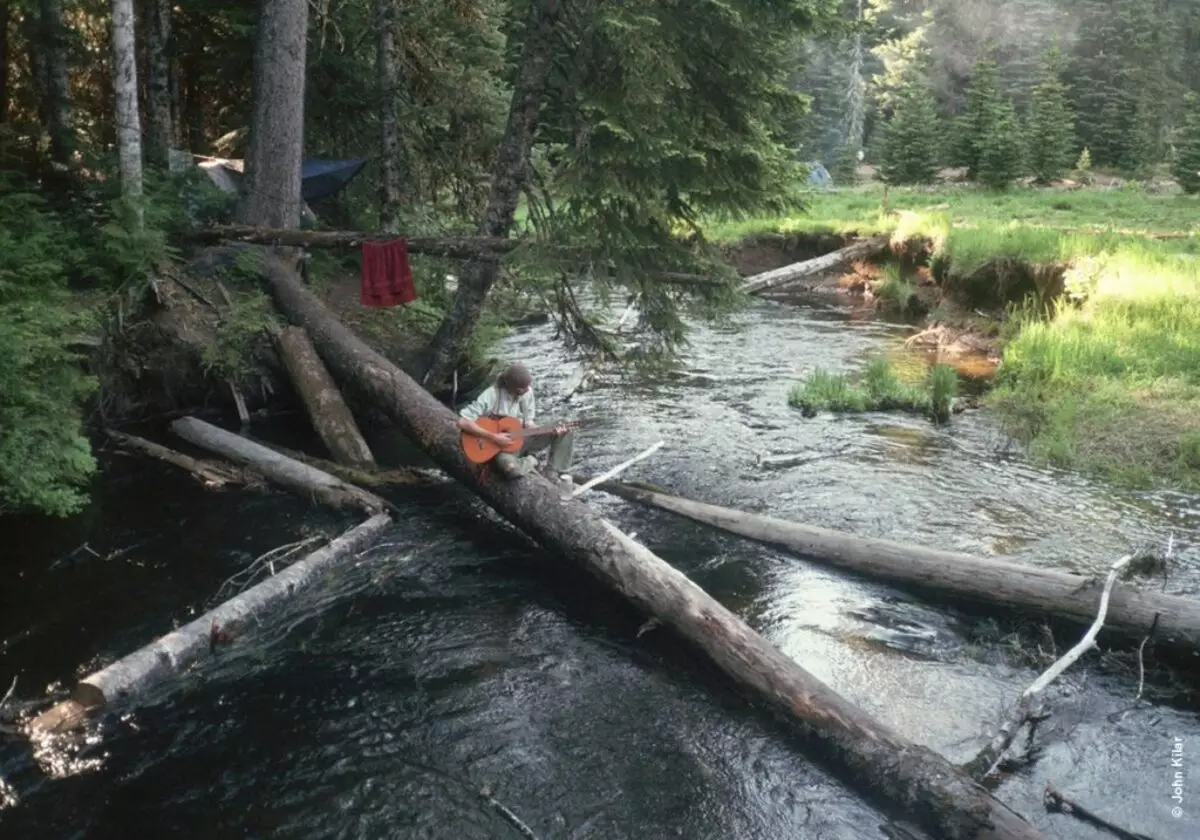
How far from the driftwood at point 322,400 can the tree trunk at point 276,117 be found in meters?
2.43

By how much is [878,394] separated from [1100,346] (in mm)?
2983

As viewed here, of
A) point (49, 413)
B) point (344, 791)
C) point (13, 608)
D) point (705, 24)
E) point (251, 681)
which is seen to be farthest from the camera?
point (705, 24)

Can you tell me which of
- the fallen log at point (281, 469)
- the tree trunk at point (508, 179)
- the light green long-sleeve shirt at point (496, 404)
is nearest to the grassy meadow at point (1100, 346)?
the tree trunk at point (508, 179)

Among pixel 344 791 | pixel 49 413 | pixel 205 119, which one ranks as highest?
pixel 205 119

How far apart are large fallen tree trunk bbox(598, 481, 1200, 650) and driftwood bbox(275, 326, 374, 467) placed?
3961 mm

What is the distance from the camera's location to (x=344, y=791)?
4.99m

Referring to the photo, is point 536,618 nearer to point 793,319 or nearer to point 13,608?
point 13,608

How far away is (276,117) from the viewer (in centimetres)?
1248

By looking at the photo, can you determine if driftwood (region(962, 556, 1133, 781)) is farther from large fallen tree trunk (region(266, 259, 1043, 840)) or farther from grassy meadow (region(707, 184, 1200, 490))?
grassy meadow (region(707, 184, 1200, 490))

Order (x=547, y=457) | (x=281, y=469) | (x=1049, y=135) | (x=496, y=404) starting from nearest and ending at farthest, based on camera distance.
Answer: (x=496, y=404) < (x=547, y=457) < (x=281, y=469) < (x=1049, y=135)

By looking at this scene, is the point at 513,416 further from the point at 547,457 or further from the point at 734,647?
the point at 734,647

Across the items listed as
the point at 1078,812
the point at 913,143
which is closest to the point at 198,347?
the point at 1078,812

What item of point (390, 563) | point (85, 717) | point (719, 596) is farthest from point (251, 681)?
point (719, 596)

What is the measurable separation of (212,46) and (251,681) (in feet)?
43.1
